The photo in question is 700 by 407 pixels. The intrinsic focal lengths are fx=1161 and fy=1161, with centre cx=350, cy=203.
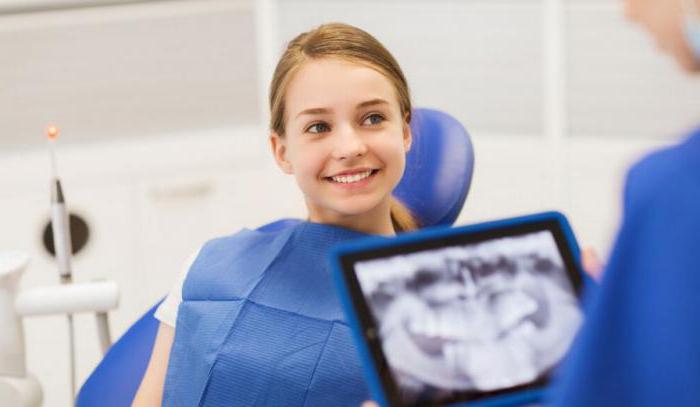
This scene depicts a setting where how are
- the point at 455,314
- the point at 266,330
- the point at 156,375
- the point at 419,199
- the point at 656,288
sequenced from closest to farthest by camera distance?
1. the point at 656,288
2. the point at 455,314
3. the point at 266,330
4. the point at 156,375
5. the point at 419,199

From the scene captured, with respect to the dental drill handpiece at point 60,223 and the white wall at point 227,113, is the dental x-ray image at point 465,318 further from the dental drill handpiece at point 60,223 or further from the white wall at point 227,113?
the white wall at point 227,113

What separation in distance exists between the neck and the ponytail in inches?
2.2

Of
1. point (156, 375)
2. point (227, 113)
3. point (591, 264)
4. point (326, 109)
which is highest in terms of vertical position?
point (326, 109)

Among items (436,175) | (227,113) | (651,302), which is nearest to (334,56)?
(436,175)

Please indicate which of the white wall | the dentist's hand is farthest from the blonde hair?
the white wall

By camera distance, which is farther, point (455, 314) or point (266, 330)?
point (266, 330)

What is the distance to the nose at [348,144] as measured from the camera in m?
1.30

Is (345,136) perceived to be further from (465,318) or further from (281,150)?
(465,318)

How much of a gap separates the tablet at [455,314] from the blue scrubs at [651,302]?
0.23 metres

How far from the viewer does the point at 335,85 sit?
133cm

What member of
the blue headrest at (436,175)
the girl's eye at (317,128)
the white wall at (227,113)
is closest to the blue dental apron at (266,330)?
the girl's eye at (317,128)

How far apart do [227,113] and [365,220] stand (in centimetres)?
161

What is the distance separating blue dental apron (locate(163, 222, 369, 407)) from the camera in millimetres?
1267

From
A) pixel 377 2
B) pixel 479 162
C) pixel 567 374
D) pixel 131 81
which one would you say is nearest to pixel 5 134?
pixel 131 81
